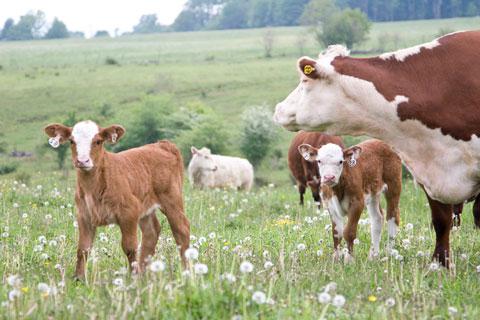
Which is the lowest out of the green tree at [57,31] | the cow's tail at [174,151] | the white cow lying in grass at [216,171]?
the green tree at [57,31]

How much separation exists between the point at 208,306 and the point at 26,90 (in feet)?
226

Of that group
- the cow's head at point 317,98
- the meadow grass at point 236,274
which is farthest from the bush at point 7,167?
the cow's head at point 317,98

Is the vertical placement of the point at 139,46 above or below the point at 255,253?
below

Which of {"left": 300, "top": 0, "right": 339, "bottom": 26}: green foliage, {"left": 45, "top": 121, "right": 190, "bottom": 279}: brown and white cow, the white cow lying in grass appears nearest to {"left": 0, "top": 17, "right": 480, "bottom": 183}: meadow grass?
the white cow lying in grass

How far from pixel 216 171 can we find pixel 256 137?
22543 millimetres

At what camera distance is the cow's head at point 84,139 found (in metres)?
8.01

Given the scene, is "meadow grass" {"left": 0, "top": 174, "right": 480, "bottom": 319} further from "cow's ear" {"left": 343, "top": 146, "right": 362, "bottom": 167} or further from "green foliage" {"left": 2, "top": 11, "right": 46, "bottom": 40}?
"green foliage" {"left": 2, "top": 11, "right": 46, "bottom": 40}

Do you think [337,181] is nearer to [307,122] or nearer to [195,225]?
[307,122]

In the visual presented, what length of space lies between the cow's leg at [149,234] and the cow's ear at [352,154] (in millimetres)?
2344

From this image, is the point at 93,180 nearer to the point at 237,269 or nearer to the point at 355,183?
the point at 237,269

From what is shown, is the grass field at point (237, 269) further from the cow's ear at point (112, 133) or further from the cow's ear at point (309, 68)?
the cow's ear at point (309, 68)

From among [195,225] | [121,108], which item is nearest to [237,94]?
[121,108]

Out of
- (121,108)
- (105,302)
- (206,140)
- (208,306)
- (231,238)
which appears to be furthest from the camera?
(121,108)

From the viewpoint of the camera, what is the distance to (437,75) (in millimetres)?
8414
